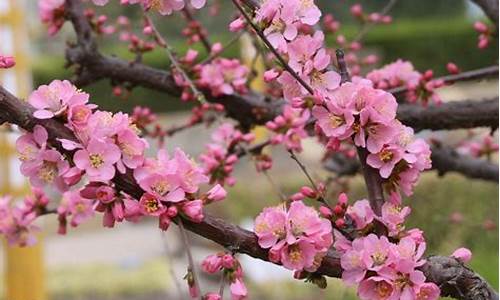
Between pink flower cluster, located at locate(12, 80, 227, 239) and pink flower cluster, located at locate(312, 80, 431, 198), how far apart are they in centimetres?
18

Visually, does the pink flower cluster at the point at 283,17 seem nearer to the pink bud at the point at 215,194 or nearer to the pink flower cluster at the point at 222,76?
the pink bud at the point at 215,194

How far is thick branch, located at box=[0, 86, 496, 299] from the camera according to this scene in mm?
1027

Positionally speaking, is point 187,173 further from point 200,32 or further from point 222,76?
point 200,32

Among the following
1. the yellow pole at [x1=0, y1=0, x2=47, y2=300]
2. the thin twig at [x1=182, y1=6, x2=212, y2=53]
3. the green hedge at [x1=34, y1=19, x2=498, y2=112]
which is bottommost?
the yellow pole at [x1=0, y1=0, x2=47, y2=300]

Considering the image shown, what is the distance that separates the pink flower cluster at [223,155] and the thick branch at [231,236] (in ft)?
1.90

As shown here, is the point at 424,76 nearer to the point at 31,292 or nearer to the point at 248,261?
the point at 31,292

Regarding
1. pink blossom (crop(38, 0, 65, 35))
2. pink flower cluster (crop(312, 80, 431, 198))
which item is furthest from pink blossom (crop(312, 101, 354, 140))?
pink blossom (crop(38, 0, 65, 35))

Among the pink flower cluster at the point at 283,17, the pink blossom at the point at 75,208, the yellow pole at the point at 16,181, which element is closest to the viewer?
the pink flower cluster at the point at 283,17

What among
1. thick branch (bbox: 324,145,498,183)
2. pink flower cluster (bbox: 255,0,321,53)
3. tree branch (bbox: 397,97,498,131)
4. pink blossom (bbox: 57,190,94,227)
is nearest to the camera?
pink flower cluster (bbox: 255,0,321,53)

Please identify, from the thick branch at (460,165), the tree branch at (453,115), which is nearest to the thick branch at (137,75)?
the tree branch at (453,115)

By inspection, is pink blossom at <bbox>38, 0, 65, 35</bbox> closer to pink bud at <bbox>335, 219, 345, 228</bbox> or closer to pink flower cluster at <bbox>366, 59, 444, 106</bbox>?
pink flower cluster at <bbox>366, 59, 444, 106</bbox>

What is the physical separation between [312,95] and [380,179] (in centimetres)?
14

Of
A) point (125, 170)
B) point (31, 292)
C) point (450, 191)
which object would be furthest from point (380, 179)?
point (450, 191)

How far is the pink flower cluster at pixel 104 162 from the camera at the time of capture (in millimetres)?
998
